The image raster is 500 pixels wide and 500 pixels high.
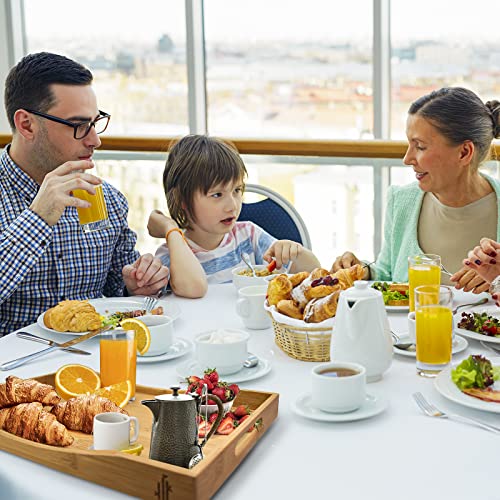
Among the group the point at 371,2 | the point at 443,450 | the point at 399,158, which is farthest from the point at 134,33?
the point at 443,450

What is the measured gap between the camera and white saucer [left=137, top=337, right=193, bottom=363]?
1698 mm

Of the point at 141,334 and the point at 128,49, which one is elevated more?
the point at 128,49

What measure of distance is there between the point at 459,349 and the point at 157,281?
885mm

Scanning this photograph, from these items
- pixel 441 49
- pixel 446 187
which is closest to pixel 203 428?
pixel 446 187

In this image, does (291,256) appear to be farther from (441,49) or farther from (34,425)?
(441,49)

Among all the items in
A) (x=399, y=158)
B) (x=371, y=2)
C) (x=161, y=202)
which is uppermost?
(x=371, y=2)

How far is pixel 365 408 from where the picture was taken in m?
1.40

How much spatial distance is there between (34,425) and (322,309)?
0.61 m

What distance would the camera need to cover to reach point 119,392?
4.74ft

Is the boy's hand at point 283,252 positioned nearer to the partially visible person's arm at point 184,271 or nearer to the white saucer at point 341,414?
the partially visible person's arm at point 184,271

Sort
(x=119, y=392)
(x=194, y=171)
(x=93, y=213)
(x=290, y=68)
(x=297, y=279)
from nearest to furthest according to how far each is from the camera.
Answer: (x=119, y=392) → (x=297, y=279) → (x=93, y=213) → (x=194, y=171) → (x=290, y=68)

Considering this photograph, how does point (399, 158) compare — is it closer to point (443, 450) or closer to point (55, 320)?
point (55, 320)

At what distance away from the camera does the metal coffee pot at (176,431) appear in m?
1.15

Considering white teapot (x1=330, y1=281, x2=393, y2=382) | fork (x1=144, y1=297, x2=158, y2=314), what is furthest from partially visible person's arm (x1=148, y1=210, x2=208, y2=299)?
white teapot (x1=330, y1=281, x2=393, y2=382)
